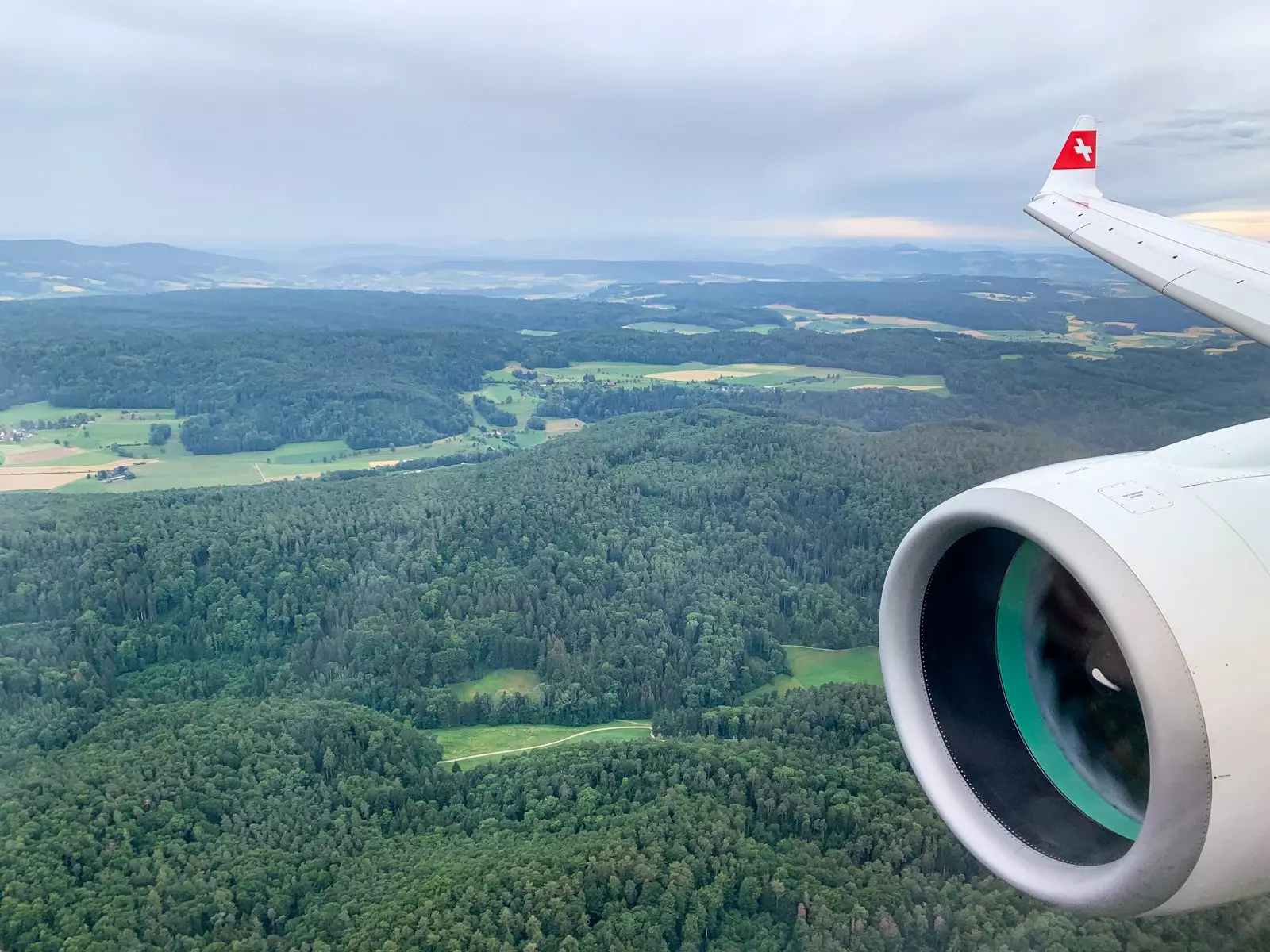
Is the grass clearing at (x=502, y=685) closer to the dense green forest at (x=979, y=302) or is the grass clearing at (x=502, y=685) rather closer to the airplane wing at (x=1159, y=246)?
the dense green forest at (x=979, y=302)

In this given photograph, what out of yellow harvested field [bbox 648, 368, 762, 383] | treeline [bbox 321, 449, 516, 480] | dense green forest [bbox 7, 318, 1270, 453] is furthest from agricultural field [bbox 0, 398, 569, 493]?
yellow harvested field [bbox 648, 368, 762, 383]

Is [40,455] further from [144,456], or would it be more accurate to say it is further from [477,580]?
[477,580]

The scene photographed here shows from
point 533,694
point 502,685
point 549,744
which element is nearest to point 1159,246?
point 549,744

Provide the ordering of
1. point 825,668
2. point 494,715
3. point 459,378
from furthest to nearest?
point 459,378, point 825,668, point 494,715

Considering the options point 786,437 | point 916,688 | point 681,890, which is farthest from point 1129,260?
point 786,437

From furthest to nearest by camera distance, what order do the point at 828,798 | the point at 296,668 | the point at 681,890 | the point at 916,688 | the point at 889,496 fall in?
the point at 889,496 → the point at 296,668 → the point at 828,798 → the point at 681,890 → the point at 916,688

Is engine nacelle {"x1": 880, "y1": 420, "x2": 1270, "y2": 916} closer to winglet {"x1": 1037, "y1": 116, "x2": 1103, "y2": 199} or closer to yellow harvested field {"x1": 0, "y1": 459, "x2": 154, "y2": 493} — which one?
winglet {"x1": 1037, "y1": 116, "x2": 1103, "y2": 199}

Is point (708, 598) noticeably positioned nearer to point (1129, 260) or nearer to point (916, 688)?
point (1129, 260)
